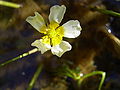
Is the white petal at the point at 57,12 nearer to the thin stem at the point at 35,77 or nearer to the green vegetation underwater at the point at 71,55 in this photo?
the green vegetation underwater at the point at 71,55

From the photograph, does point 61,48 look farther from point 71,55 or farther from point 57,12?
point 71,55

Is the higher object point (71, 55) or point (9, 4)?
point (9, 4)

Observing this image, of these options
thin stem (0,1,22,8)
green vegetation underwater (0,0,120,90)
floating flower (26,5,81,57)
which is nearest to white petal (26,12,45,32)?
floating flower (26,5,81,57)

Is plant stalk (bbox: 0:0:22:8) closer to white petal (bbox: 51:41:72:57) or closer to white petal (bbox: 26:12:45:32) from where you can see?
white petal (bbox: 26:12:45:32)

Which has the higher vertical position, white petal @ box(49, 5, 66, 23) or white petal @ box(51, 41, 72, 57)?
white petal @ box(49, 5, 66, 23)

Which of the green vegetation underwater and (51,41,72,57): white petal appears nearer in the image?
(51,41,72,57): white petal

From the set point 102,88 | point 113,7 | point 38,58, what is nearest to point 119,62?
point 102,88

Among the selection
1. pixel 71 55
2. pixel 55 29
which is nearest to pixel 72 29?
pixel 55 29
